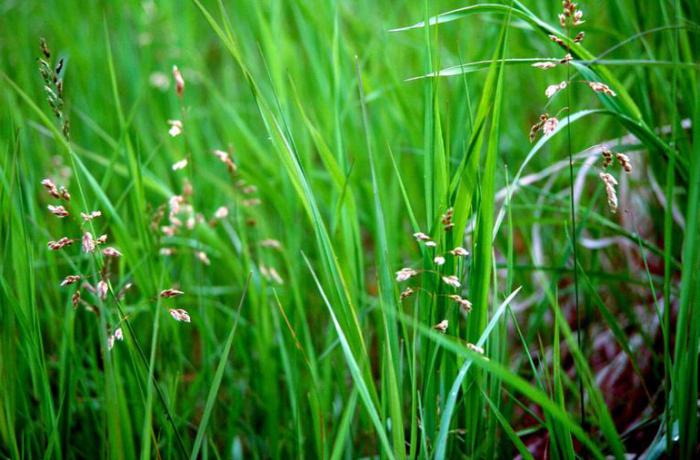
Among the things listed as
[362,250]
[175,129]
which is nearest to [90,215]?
[175,129]

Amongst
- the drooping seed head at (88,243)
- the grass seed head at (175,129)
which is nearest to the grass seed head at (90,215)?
the drooping seed head at (88,243)

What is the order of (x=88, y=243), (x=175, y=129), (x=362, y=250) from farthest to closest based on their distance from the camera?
(x=362, y=250)
(x=175, y=129)
(x=88, y=243)

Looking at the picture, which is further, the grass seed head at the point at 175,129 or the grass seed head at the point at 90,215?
the grass seed head at the point at 175,129

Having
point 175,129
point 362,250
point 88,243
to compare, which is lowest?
point 362,250

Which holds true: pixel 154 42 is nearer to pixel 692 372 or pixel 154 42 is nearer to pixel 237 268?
pixel 237 268

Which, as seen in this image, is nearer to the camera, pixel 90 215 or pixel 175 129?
pixel 90 215

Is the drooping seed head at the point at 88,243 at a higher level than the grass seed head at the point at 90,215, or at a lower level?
A: lower

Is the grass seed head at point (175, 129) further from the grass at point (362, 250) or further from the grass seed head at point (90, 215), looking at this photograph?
the grass seed head at point (90, 215)

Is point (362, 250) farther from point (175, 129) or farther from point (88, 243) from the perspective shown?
point (88, 243)

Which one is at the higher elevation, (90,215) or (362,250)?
(90,215)

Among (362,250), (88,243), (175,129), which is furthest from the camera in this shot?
(362,250)

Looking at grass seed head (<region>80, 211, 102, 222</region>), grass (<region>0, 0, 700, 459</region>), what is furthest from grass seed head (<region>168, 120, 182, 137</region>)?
grass seed head (<region>80, 211, 102, 222</region>)
